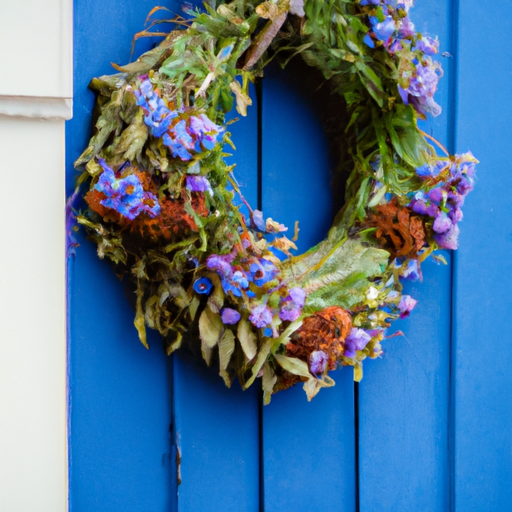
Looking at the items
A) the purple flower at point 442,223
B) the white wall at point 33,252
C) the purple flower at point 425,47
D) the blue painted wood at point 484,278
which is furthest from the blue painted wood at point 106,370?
the blue painted wood at point 484,278

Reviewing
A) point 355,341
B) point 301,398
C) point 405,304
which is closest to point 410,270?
point 405,304

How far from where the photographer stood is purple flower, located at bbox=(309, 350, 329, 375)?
98 cm

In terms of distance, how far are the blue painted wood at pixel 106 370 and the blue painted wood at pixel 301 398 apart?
0.22 metres

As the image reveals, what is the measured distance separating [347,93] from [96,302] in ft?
1.84

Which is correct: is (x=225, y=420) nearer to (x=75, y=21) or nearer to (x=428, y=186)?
(x=428, y=186)

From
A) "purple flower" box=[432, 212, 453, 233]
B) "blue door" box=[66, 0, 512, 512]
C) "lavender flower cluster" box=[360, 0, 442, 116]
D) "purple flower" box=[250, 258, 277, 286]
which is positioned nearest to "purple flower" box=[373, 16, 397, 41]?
"lavender flower cluster" box=[360, 0, 442, 116]

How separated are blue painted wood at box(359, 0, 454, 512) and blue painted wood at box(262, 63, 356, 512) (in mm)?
45

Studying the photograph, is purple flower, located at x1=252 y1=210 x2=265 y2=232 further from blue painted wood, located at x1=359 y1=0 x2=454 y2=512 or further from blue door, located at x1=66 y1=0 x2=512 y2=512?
blue painted wood, located at x1=359 y1=0 x2=454 y2=512

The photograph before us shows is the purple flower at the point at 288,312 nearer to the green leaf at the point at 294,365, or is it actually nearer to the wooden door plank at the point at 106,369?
the green leaf at the point at 294,365

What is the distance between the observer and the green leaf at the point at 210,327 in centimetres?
98

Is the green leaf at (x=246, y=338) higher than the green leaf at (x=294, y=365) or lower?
higher

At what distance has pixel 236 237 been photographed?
964 millimetres

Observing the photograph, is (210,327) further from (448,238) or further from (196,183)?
(448,238)

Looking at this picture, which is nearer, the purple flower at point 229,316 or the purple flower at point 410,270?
the purple flower at point 229,316
